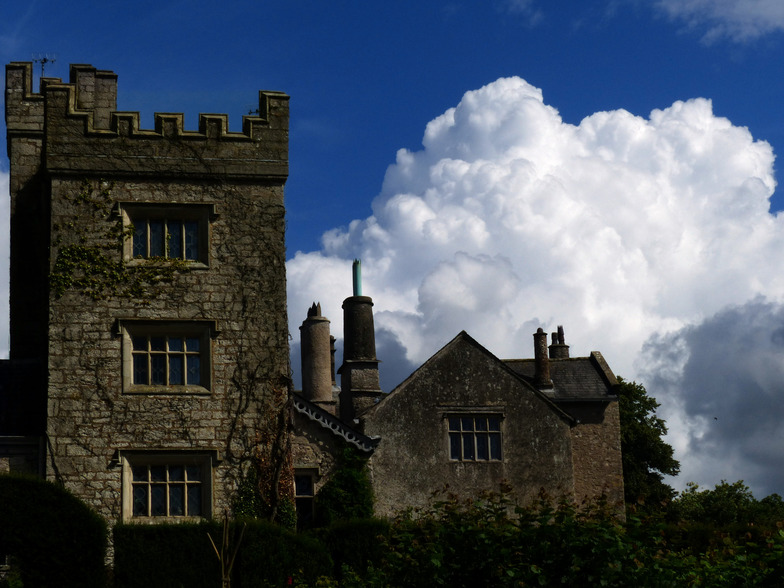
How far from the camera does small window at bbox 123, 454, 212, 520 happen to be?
22.1 meters

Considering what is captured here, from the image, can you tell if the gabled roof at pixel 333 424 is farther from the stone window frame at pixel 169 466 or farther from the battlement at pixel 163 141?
the battlement at pixel 163 141

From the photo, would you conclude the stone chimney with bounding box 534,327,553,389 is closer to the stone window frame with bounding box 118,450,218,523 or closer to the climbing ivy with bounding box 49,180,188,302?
the stone window frame with bounding box 118,450,218,523

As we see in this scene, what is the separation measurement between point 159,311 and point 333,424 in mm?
6955

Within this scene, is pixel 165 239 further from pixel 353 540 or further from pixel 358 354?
pixel 358 354

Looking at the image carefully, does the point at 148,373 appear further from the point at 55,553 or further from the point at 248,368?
the point at 55,553

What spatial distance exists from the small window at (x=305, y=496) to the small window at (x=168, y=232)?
24.1 feet

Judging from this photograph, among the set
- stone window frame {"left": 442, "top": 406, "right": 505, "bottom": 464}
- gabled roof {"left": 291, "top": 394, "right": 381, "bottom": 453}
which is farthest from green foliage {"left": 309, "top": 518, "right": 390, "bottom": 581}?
stone window frame {"left": 442, "top": 406, "right": 505, "bottom": 464}

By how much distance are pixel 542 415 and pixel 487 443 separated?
183 cm

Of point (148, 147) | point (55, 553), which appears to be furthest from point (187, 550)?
point (148, 147)

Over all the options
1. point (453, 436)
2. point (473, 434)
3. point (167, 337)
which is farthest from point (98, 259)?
point (473, 434)

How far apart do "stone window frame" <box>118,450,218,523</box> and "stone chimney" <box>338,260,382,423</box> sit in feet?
42.9

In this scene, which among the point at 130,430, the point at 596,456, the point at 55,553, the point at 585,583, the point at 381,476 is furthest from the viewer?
the point at 596,456

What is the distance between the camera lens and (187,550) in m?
19.9

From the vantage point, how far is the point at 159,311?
892 inches
